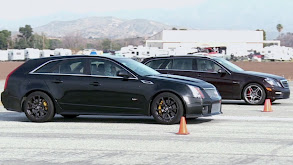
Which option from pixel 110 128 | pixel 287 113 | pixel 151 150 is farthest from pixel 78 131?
pixel 287 113

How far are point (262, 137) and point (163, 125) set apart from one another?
8.49ft

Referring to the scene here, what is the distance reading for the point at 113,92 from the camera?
1382 centimetres

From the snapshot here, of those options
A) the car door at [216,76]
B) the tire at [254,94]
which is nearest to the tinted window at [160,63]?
the car door at [216,76]

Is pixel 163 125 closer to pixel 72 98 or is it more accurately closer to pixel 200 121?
pixel 200 121

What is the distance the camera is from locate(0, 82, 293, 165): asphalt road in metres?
9.16

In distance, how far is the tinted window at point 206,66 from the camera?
19778 mm

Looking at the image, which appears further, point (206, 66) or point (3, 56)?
point (3, 56)

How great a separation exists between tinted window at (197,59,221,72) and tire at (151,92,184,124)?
257 inches

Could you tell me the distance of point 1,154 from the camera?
9.64 m

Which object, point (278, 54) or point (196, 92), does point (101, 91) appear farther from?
point (278, 54)

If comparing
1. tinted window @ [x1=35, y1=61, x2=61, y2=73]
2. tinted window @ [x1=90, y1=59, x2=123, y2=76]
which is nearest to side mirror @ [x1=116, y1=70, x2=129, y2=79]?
tinted window @ [x1=90, y1=59, x2=123, y2=76]

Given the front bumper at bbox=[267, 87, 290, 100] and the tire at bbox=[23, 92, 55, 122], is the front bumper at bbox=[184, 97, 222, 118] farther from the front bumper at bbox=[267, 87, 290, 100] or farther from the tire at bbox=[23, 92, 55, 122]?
the front bumper at bbox=[267, 87, 290, 100]

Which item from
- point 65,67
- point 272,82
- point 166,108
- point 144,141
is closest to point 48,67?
point 65,67

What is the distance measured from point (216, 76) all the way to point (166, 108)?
637cm
